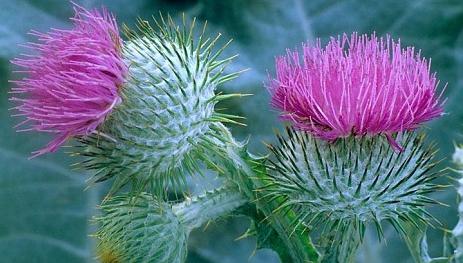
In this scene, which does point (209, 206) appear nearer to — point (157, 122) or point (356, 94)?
point (157, 122)

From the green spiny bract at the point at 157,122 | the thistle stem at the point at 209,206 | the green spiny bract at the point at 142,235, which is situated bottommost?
the green spiny bract at the point at 142,235

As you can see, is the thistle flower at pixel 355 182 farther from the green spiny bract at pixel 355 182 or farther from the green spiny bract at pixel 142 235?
the green spiny bract at pixel 142 235

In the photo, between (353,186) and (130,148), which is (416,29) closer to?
(353,186)

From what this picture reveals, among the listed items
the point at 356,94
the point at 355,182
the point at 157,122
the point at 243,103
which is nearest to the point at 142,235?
the point at 157,122

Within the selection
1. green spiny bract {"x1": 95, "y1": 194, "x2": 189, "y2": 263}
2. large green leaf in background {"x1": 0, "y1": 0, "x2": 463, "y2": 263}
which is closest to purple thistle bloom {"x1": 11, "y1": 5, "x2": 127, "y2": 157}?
green spiny bract {"x1": 95, "y1": 194, "x2": 189, "y2": 263}

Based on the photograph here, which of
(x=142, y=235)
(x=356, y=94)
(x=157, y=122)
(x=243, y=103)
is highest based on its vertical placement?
(x=243, y=103)

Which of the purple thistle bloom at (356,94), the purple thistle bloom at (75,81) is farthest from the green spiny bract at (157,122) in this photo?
the purple thistle bloom at (356,94)
